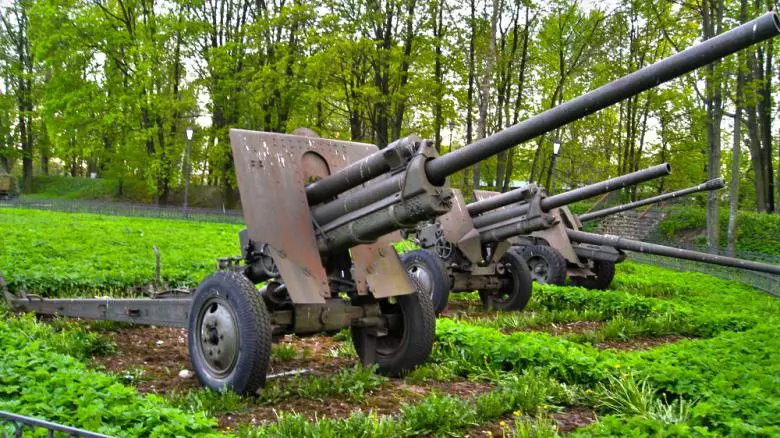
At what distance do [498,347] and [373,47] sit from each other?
2105 cm

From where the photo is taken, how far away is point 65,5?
3391 centimetres

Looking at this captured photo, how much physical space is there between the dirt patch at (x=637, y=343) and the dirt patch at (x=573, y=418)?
10.1 feet

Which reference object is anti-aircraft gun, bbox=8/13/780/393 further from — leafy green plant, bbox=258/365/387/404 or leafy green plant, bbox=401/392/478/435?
leafy green plant, bbox=401/392/478/435

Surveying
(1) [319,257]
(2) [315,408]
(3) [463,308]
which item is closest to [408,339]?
(1) [319,257]

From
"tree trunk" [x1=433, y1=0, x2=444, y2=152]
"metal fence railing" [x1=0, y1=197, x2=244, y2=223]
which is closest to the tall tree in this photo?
"metal fence railing" [x1=0, y1=197, x2=244, y2=223]

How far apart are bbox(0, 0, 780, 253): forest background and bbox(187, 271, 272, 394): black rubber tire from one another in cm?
1819

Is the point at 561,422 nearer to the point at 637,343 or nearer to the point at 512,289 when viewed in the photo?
the point at 637,343

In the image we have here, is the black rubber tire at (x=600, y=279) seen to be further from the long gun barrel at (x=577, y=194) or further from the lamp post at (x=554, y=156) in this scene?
the lamp post at (x=554, y=156)

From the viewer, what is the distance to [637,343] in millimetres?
8727

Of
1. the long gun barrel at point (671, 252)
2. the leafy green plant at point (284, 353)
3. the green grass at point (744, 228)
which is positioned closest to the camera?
the leafy green plant at point (284, 353)

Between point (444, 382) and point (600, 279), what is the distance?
29.8 feet

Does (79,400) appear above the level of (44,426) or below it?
below

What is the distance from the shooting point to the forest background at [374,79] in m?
27.2

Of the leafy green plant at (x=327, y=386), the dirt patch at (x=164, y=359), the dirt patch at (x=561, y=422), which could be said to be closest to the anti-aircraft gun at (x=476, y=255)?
the dirt patch at (x=164, y=359)
